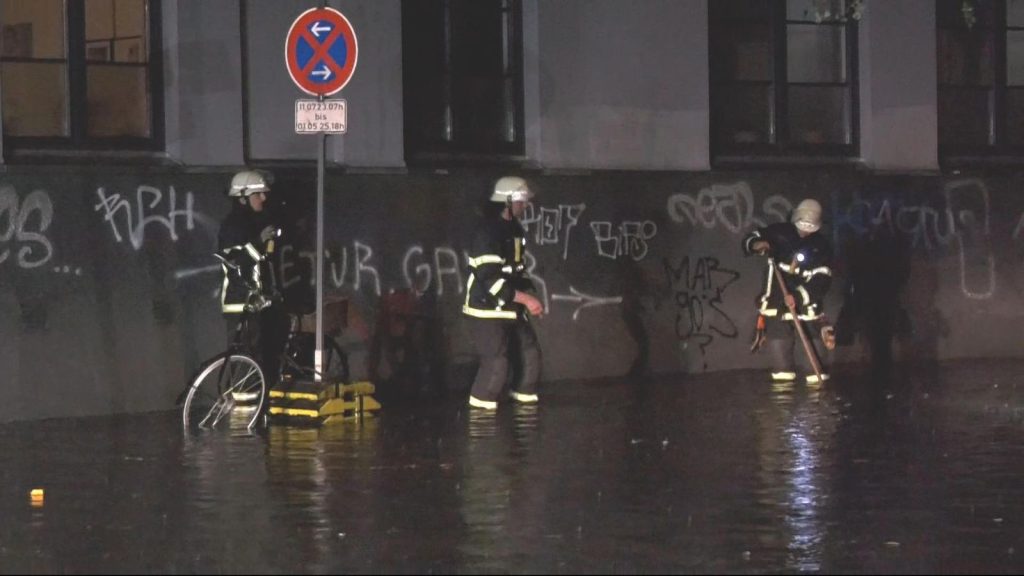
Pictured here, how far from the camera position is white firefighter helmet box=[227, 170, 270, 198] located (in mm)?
14734

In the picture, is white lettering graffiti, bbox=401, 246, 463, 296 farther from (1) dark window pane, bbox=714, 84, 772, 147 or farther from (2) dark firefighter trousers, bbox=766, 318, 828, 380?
(1) dark window pane, bbox=714, 84, 772, 147

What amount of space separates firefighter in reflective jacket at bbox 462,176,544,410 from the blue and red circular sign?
1817 mm

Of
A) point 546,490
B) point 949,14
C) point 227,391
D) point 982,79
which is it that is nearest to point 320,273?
point 227,391

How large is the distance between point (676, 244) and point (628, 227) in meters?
0.57

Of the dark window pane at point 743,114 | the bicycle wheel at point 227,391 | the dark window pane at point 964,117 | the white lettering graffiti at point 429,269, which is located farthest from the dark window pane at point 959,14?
the bicycle wheel at point 227,391

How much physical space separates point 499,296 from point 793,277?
135 inches

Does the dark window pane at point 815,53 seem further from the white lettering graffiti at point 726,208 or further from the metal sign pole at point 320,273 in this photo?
the metal sign pole at point 320,273

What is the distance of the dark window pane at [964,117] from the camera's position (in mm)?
19750

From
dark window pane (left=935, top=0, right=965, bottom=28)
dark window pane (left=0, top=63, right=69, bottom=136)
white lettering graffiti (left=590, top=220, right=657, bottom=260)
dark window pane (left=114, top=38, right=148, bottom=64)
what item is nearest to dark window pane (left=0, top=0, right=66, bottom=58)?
dark window pane (left=0, top=63, right=69, bottom=136)

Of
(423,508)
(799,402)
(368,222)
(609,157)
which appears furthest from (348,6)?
(423,508)

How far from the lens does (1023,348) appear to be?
19.8m

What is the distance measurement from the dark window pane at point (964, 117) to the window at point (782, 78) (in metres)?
1.18

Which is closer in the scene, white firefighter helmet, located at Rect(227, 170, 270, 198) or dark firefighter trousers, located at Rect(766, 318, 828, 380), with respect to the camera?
white firefighter helmet, located at Rect(227, 170, 270, 198)

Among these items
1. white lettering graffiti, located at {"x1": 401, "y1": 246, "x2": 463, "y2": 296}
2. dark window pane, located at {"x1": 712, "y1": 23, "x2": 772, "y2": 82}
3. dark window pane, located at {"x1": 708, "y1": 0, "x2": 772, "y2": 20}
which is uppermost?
dark window pane, located at {"x1": 708, "y1": 0, "x2": 772, "y2": 20}
